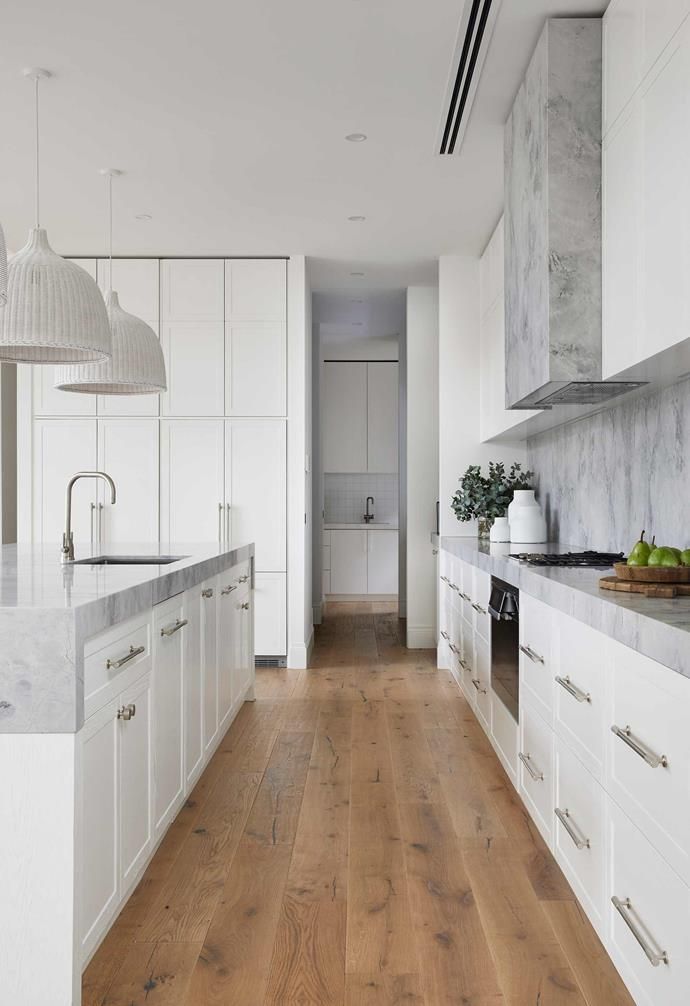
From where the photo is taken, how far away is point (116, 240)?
17.5 ft

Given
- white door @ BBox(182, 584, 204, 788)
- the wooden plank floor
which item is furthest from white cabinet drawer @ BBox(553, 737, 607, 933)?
white door @ BBox(182, 584, 204, 788)

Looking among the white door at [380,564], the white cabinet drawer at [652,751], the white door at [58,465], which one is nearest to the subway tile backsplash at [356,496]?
the white door at [380,564]

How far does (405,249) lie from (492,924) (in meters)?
4.31

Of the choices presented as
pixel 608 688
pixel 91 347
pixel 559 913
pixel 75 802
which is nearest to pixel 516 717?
pixel 559 913

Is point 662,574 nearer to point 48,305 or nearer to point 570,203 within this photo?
point 570,203

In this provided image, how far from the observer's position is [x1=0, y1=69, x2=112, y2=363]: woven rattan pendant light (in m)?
2.84

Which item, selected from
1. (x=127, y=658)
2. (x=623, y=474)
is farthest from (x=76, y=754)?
(x=623, y=474)

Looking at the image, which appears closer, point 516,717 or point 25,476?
A: point 516,717

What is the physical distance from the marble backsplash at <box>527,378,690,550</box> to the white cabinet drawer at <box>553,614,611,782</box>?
2.23ft

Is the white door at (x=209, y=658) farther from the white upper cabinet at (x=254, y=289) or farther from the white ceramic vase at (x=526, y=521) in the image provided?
the white upper cabinet at (x=254, y=289)

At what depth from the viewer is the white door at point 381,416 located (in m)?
9.52

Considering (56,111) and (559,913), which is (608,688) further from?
(56,111)

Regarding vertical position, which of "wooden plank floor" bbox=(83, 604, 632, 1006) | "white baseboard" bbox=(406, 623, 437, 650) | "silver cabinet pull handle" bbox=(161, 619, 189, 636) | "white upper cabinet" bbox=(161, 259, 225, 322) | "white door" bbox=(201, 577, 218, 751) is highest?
"white upper cabinet" bbox=(161, 259, 225, 322)

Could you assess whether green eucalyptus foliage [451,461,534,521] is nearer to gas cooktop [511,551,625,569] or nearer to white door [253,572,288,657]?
white door [253,572,288,657]
